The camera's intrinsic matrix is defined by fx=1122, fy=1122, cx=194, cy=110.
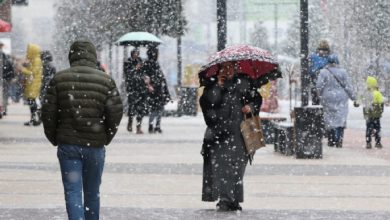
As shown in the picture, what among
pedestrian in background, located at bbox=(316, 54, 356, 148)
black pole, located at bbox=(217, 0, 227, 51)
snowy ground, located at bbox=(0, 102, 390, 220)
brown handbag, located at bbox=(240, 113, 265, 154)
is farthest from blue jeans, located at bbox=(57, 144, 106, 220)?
pedestrian in background, located at bbox=(316, 54, 356, 148)

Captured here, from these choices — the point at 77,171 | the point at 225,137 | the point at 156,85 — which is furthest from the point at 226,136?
the point at 156,85

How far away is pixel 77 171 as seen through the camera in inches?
327

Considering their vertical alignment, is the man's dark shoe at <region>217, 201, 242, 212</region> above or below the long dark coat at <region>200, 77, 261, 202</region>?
below

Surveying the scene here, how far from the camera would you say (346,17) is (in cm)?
8206

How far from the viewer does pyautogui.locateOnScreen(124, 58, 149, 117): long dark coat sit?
23.5m

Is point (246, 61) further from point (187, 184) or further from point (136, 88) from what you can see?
point (136, 88)

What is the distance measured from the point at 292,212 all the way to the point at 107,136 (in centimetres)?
267

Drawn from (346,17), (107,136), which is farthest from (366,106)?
(346,17)

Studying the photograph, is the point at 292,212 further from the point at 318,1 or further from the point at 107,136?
the point at 318,1

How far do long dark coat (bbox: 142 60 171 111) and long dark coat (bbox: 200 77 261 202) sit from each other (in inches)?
495

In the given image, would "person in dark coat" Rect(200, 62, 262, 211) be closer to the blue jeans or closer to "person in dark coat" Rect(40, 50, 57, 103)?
the blue jeans

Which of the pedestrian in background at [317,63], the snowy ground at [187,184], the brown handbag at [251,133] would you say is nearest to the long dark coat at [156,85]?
the snowy ground at [187,184]

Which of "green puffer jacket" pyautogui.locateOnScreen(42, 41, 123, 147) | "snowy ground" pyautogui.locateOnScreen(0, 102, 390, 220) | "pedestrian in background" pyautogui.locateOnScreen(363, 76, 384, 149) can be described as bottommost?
"snowy ground" pyautogui.locateOnScreen(0, 102, 390, 220)

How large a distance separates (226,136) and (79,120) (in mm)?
2609
